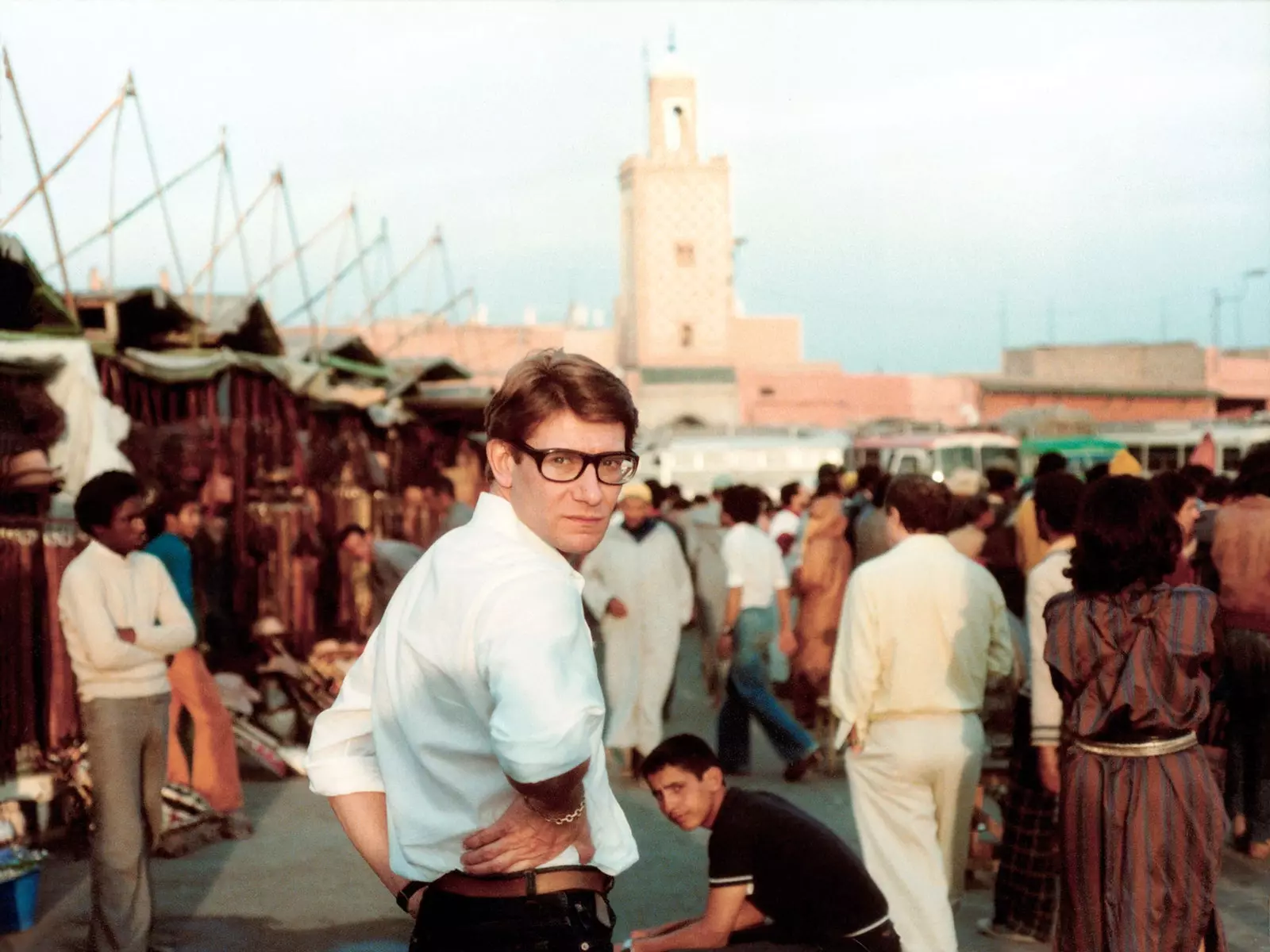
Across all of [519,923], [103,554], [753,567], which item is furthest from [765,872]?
[753,567]

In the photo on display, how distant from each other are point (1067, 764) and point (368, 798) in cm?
252

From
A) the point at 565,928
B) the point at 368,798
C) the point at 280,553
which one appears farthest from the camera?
the point at 280,553

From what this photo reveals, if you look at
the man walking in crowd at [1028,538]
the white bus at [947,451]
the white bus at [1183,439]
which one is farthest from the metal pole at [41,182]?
the white bus at [1183,439]

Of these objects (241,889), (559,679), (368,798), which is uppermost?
(559,679)

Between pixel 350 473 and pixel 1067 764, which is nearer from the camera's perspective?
pixel 1067 764

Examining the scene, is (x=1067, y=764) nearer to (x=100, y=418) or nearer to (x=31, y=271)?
(x=100, y=418)

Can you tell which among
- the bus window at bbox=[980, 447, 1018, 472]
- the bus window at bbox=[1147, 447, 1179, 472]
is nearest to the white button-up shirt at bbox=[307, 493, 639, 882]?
the bus window at bbox=[980, 447, 1018, 472]

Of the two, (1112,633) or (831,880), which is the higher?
(1112,633)

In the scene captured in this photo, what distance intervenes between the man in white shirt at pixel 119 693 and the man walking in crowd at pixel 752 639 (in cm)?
470

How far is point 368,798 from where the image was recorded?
2.70m

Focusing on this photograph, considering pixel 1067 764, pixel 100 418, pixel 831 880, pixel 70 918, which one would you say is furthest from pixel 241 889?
pixel 1067 764

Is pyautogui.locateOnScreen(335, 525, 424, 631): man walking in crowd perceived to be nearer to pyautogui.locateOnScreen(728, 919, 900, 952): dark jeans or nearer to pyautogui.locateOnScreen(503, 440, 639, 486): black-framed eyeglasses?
pyautogui.locateOnScreen(728, 919, 900, 952): dark jeans

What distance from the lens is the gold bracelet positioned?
2.38m

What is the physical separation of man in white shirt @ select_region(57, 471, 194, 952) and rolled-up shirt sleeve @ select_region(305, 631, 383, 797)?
3.49m
